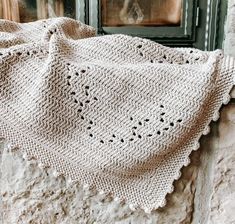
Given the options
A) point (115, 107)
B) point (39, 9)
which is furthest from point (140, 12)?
point (115, 107)

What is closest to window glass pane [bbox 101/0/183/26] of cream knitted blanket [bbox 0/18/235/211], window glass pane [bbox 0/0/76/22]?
window glass pane [bbox 0/0/76/22]

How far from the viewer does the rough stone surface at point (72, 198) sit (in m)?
0.60

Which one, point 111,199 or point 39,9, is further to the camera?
point 39,9

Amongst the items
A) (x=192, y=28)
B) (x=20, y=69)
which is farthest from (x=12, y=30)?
(x=192, y=28)

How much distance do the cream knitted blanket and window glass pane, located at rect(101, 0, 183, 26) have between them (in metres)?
1.21

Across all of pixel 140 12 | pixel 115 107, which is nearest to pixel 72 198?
pixel 115 107

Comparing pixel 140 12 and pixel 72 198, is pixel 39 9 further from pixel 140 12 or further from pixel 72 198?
pixel 72 198

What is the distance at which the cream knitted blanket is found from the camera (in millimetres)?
535

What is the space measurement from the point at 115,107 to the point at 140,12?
1338 millimetres

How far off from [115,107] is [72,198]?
16cm

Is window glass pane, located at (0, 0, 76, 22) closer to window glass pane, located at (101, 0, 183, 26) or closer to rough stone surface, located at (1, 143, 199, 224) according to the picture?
window glass pane, located at (101, 0, 183, 26)

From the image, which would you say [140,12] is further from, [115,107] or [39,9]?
[115,107]

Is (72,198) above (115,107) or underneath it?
underneath

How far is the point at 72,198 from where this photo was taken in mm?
607
